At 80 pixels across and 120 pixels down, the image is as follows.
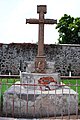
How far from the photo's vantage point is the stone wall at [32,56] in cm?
1856

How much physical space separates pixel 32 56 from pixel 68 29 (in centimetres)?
903

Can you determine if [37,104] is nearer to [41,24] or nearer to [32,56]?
[41,24]

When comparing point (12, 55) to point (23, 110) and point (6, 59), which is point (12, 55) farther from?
point (23, 110)

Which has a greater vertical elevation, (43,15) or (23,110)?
(43,15)

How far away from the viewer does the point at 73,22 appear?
27203mm

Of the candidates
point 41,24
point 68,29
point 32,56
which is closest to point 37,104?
point 41,24

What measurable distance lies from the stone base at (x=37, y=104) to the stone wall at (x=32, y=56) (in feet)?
38.4

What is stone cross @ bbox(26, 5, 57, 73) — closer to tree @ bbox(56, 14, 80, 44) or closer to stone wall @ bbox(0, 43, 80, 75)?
stone wall @ bbox(0, 43, 80, 75)

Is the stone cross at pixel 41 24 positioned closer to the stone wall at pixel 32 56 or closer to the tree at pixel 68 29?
the stone wall at pixel 32 56

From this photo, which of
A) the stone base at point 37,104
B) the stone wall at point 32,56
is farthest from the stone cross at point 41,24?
the stone wall at point 32,56

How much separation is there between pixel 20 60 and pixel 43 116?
12191mm

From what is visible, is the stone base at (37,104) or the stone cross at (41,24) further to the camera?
the stone cross at (41,24)

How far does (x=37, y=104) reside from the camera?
6684mm

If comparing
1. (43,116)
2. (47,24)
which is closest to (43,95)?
(43,116)
